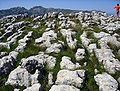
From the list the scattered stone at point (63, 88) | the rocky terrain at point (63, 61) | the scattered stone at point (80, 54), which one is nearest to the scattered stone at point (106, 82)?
the rocky terrain at point (63, 61)

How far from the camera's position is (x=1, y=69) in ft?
76.7

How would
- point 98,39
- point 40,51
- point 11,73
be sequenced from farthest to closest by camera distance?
point 98,39 < point 40,51 < point 11,73

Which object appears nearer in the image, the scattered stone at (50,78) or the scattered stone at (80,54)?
the scattered stone at (50,78)

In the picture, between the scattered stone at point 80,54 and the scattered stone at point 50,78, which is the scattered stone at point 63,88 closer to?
the scattered stone at point 50,78

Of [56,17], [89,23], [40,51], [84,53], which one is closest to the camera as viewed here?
[84,53]

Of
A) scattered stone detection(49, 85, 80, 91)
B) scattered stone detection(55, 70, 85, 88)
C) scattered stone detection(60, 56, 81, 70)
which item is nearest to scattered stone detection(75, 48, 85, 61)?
scattered stone detection(60, 56, 81, 70)

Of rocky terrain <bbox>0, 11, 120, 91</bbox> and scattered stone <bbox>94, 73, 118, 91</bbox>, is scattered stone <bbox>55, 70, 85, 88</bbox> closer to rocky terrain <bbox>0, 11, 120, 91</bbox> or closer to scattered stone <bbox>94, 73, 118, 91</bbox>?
rocky terrain <bbox>0, 11, 120, 91</bbox>

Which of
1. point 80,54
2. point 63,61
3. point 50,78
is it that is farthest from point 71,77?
point 80,54

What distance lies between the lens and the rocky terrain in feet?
68.2

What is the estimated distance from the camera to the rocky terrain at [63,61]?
20.8 metres

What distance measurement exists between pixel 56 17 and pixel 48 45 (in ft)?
65.0

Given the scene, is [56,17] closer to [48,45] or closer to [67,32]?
[67,32]

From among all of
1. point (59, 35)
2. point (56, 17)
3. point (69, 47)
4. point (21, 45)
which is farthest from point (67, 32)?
point (56, 17)

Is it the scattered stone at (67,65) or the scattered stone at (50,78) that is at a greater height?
the scattered stone at (67,65)
